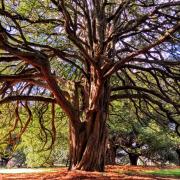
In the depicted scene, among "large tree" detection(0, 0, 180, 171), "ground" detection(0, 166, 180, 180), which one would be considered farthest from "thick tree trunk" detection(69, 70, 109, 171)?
"ground" detection(0, 166, 180, 180)

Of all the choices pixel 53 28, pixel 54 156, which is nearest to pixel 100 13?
pixel 53 28

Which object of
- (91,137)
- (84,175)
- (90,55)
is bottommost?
(84,175)

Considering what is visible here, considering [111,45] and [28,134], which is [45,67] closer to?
[111,45]

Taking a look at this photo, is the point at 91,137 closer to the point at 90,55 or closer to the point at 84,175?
the point at 84,175

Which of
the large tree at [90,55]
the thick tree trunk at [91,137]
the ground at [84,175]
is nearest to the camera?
the ground at [84,175]

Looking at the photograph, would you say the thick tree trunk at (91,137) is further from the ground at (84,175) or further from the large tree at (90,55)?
the ground at (84,175)

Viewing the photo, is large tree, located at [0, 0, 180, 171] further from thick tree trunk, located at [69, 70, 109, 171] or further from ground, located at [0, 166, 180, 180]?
ground, located at [0, 166, 180, 180]

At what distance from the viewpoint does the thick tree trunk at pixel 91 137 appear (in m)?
9.40

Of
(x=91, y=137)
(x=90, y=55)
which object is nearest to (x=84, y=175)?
(x=91, y=137)

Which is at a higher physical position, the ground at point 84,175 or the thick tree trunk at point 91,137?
the thick tree trunk at point 91,137

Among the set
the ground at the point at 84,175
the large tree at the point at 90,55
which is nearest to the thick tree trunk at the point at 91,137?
the large tree at the point at 90,55

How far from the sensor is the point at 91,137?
31.2 ft

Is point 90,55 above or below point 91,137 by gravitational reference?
above

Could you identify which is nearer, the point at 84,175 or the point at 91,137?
the point at 84,175
